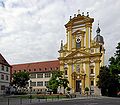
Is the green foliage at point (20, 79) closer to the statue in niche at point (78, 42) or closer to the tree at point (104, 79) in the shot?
the statue in niche at point (78, 42)

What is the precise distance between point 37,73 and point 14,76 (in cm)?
2422

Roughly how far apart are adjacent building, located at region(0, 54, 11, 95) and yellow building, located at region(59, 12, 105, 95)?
19.2 m

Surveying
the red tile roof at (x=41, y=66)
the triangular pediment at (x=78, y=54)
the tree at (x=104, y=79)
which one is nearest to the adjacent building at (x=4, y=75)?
the triangular pediment at (x=78, y=54)

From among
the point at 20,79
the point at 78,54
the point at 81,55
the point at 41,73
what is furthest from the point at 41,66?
the point at 81,55

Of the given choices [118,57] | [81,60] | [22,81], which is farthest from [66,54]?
[118,57]

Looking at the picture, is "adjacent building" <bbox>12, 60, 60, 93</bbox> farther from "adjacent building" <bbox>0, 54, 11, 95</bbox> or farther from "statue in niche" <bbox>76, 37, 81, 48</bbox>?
A: "adjacent building" <bbox>0, 54, 11, 95</bbox>

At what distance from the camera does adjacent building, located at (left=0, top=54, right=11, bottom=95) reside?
2872 inches

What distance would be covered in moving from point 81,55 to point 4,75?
24729 millimetres

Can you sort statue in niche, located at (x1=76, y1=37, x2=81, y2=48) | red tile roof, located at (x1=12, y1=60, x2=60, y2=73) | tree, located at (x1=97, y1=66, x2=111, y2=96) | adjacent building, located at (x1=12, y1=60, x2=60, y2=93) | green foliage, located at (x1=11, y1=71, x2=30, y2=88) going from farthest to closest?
red tile roof, located at (x1=12, y1=60, x2=60, y2=73)
adjacent building, located at (x1=12, y1=60, x2=60, y2=93)
statue in niche, located at (x1=76, y1=37, x2=81, y2=48)
green foliage, located at (x1=11, y1=71, x2=30, y2=88)
tree, located at (x1=97, y1=66, x2=111, y2=96)

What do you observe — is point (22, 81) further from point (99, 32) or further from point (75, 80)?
point (99, 32)

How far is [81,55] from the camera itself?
83.9 metres

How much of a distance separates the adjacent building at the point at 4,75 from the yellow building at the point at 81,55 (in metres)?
19.2

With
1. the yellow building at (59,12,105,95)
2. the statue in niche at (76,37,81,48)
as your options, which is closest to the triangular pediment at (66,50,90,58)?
the yellow building at (59,12,105,95)

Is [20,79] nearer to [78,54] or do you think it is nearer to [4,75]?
[4,75]
